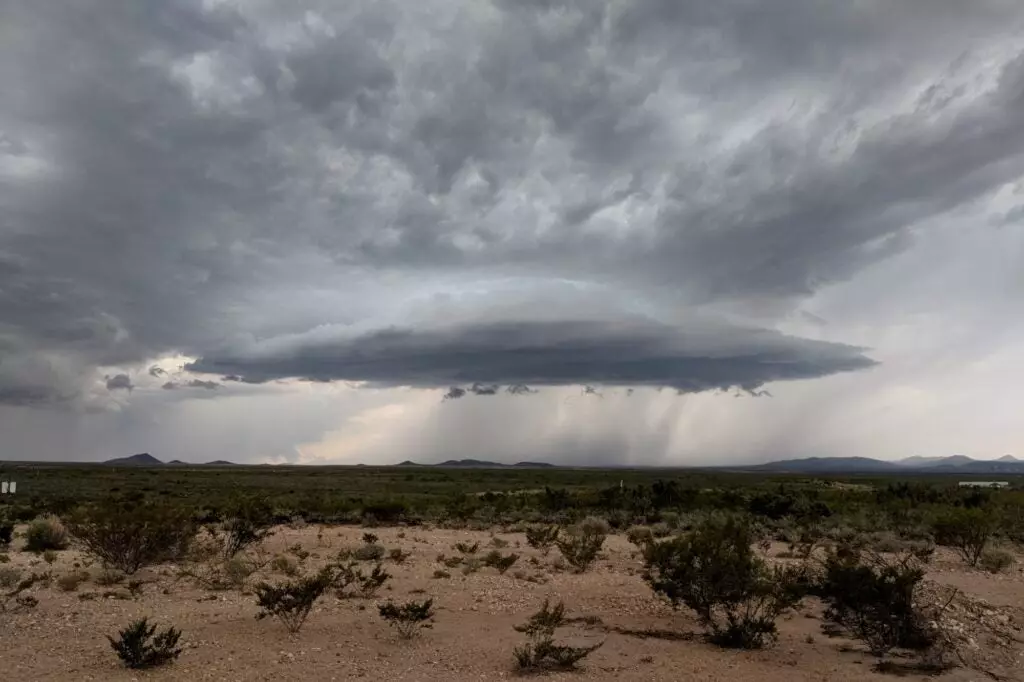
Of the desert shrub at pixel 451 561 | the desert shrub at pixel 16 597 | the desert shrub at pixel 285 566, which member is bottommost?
the desert shrub at pixel 451 561

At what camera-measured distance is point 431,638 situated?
12797 mm

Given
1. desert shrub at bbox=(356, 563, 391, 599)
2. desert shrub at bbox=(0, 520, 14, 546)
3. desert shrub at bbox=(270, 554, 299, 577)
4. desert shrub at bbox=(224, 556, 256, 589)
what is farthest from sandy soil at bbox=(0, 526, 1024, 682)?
desert shrub at bbox=(0, 520, 14, 546)

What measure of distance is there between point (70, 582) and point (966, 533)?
25.5m

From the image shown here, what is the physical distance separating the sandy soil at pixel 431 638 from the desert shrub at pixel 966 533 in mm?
4815

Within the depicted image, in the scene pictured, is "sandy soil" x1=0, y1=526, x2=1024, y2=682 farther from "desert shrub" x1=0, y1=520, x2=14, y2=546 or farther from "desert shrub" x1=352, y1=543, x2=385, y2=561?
"desert shrub" x1=0, y1=520, x2=14, y2=546

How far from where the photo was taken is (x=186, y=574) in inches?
701

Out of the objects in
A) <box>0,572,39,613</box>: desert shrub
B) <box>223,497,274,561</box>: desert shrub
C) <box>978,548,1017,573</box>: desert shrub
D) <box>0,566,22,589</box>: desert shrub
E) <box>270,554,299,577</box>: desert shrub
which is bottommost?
<box>978,548,1017,573</box>: desert shrub

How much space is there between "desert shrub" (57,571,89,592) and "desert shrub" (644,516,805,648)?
40.5 feet

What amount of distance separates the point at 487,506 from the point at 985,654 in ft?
115

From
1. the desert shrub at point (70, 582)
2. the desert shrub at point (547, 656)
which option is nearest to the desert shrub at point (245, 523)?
the desert shrub at point (70, 582)

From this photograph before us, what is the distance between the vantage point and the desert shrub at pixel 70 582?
16.1 metres

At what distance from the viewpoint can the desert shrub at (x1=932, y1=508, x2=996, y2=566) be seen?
2336cm

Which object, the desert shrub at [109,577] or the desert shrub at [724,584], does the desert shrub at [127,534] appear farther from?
the desert shrub at [724,584]

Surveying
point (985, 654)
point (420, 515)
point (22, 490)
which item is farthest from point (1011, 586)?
point (22, 490)
